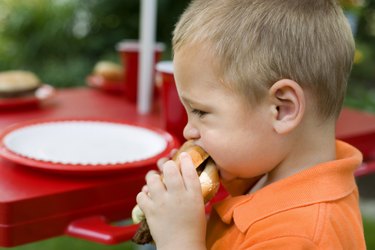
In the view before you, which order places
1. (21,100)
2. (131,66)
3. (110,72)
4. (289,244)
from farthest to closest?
(110,72)
(131,66)
(21,100)
(289,244)

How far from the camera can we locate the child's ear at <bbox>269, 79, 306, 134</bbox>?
0.80 m

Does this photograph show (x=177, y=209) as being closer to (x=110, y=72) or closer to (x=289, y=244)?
(x=289, y=244)

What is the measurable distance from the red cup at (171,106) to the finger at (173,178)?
428mm

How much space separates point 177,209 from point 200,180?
0.07 m

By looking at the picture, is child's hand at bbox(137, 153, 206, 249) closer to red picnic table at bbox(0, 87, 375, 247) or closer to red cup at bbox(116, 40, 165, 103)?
red picnic table at bbox(0, 87, 375, 247)

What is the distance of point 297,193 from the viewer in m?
0.82

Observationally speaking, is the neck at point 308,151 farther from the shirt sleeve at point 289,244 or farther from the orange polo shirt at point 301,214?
the shirt sleeve at point 289,244

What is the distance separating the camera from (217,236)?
0.91 metres

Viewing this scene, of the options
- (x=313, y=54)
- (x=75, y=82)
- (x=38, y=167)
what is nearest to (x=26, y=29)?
(x=75, y=82)

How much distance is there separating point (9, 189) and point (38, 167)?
72 mm

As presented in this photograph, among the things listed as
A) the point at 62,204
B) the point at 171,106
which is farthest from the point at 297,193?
the point at 171,106

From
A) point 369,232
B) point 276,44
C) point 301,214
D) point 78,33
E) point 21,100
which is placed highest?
point 276,44

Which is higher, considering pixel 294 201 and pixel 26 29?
pixel 294 201

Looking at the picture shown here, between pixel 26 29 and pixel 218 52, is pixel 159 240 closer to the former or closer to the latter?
pixel 218 52
